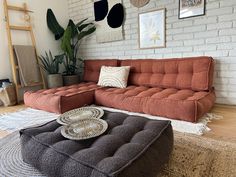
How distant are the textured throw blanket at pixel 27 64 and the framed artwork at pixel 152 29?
1818 mm

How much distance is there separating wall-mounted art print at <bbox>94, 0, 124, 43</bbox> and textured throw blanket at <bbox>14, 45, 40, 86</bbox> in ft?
3.86

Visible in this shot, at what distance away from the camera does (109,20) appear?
326 centimetres

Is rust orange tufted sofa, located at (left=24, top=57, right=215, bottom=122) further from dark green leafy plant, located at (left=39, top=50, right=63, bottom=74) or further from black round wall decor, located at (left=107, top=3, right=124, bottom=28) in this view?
dark green leafy plant, located at (left=39, top=50, right=63, bottom=74)

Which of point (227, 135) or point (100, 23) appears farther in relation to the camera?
point (100, 23)

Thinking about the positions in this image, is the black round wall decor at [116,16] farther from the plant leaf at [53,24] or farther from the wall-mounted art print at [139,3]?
the plant leaf at [53,24]

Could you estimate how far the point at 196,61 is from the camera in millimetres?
2363

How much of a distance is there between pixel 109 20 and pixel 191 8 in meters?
1.34

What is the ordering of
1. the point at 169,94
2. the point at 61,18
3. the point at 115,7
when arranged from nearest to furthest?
1. the point at 169,94
2. the point at 115,7
3. the point at 61,18

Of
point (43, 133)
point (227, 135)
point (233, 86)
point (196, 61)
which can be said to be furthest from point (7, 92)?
point (233, 86)

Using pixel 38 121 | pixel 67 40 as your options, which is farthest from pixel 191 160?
pixel 67 40

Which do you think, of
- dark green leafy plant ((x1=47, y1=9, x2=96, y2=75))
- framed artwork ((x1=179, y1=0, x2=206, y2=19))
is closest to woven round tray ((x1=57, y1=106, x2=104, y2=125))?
framed artwork ((x1=179, y1=0, x2=206, y2=19))

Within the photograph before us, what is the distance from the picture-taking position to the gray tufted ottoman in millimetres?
903

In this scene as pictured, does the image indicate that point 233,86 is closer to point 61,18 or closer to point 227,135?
point 227,135

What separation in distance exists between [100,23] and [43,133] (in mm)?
2613
